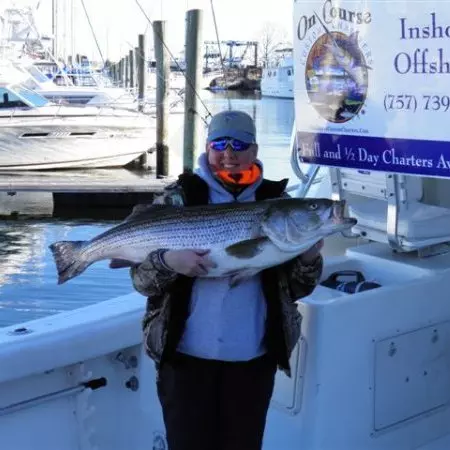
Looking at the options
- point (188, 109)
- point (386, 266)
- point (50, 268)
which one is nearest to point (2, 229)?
point (50, 268)

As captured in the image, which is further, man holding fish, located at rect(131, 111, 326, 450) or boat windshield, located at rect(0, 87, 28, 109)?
boat windshield, located at rect(0, 87, 28, 109)

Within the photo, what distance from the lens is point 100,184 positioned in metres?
16.8

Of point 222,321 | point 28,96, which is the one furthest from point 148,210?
point 28,96

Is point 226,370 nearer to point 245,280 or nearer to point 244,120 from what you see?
point 245,280

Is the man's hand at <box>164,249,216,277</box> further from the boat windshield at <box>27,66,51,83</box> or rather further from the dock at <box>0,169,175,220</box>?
the boat windshield at <box>27,66,51,83</box>

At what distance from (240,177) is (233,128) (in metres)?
0.16

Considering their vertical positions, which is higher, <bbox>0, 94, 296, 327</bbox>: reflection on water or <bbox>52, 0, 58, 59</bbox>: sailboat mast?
<bbox>52, 0, 58, 59</bbox>: sailboat mast

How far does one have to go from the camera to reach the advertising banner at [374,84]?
3.11 metres

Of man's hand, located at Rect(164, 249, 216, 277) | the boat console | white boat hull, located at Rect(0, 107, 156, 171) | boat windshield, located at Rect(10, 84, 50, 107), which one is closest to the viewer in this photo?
man's hand, located at Rect(164, 249, 216, 277)

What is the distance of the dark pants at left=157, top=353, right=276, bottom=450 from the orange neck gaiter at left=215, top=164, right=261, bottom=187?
1.92ft

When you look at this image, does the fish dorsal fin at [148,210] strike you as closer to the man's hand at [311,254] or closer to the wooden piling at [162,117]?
the man's hand at [311,254]

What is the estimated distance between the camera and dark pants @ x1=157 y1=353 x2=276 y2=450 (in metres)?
2.61

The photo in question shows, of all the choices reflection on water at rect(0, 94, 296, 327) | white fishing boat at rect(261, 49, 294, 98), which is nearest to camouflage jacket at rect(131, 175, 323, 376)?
reflection on water at rect(0, 94, 296, 327)

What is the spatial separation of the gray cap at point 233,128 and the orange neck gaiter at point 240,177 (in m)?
0.10
